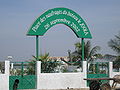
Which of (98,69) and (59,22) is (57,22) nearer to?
(59,22)

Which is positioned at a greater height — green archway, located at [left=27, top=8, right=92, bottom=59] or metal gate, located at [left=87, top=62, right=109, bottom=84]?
green archway, located at [left=27, top=8, right=92, bottom=59]

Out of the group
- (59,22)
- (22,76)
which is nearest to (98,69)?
(59,22)

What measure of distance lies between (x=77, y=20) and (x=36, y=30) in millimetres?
3185

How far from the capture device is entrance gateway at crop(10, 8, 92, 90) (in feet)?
61.2

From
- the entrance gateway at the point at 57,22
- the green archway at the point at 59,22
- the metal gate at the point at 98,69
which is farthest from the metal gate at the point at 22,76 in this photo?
the metal gate at the point at 98,69

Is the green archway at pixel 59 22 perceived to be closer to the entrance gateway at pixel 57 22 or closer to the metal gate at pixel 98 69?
the entrance gateway at pixel 57 22

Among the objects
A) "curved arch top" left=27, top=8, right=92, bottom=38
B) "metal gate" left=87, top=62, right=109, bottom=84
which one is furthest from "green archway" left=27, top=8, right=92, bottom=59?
"metal gate" left=87, top=62, right=109, bottom=84

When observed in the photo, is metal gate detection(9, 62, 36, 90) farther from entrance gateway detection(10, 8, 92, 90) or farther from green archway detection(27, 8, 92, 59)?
green archway detection(27, 8, 92, 59)

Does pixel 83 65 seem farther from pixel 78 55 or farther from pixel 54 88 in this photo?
pixel 78 55

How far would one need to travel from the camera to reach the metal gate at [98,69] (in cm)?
1984

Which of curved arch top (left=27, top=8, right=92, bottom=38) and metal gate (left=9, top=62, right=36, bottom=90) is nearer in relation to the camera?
metal gate (left=9, top=62, right=36, bottom=90)

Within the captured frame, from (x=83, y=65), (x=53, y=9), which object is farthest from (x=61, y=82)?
(x=53, y=9)

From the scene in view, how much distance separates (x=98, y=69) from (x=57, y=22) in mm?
4571

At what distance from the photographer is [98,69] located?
795 inches
